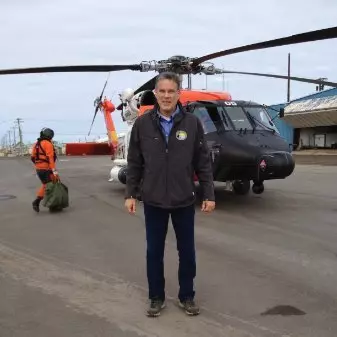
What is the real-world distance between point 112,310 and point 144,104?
26.2ft

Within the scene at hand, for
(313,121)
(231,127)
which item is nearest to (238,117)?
(231,127)

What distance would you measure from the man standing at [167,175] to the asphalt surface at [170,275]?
384 millimetres

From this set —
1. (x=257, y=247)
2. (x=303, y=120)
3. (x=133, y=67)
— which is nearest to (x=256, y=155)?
(x=257, y=247)

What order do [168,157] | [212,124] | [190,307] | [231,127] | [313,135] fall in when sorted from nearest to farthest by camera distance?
[168,157], [190,307], [231,127], [212,124], [313,135]

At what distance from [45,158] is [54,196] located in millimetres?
806

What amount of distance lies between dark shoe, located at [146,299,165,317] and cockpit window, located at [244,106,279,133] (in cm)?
641

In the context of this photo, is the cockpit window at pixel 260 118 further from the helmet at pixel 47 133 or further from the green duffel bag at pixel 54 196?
the green duffel bag at pixel 54 196

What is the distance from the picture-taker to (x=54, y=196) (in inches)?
373

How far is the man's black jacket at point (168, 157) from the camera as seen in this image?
3.96 metres

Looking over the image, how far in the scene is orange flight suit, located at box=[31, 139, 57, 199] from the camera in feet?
31.0

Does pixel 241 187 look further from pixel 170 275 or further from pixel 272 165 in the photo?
pixel 170 275

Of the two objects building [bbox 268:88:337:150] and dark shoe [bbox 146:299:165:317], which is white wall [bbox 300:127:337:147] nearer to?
building [bbox 268:88:337:150]

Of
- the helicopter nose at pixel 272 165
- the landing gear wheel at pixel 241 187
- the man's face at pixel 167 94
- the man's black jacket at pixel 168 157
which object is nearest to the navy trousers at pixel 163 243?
the man's black jacket at pixel 168 157

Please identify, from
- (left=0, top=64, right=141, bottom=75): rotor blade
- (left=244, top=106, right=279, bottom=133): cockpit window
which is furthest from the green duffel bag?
(left=244, top=106, right=279, bottom=133): cockpit window
